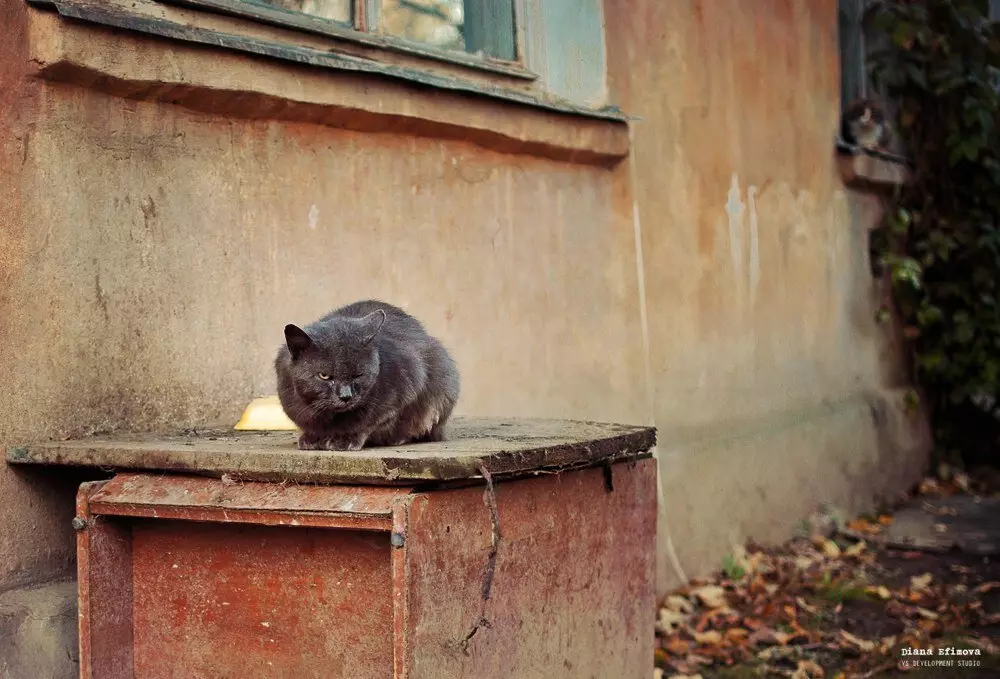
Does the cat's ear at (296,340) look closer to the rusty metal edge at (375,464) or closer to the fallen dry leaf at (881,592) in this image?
the rusty metal edge at (375,464)

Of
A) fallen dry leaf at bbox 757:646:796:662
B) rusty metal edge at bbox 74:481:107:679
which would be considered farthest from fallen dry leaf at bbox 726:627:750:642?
rusty metal edge at bbox 74:481:107:679

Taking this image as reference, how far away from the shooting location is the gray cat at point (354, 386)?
3092 mm

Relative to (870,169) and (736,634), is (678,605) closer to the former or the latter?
(736,634)

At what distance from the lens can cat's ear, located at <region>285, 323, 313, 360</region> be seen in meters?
3.05

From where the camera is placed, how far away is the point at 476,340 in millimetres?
4906

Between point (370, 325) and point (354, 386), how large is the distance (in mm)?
200

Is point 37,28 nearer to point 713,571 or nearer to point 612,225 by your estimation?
Result: point 612,225

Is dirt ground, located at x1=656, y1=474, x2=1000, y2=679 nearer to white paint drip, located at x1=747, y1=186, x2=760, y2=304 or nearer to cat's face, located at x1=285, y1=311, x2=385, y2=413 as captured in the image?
white paint drip, located at x1=747, y1=186, x2=760, y2=304

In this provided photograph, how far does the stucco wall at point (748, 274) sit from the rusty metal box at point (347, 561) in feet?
8.82

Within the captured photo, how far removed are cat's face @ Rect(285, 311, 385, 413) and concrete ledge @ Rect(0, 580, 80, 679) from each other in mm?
954

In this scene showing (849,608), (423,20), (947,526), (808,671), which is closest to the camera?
(423,20)

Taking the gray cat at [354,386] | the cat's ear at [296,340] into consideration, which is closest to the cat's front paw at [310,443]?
the gray cat at [354,386]

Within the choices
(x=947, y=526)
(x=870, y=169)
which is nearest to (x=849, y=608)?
(x=947, y=526)

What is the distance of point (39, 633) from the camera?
329cm
